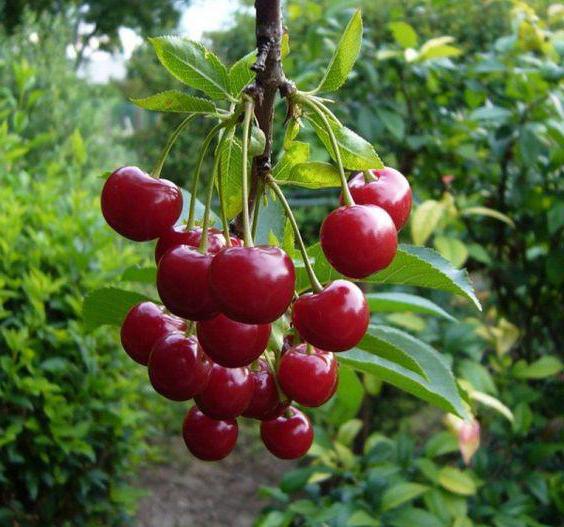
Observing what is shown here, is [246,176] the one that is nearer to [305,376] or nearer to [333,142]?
[333,142]

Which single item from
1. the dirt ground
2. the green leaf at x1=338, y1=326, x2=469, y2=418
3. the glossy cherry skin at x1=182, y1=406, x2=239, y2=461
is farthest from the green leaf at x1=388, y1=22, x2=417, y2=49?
the dirt ground

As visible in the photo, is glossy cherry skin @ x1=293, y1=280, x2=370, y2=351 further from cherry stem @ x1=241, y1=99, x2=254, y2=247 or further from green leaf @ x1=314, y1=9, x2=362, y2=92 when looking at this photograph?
green leaf @ x1=314, y1=9, x2=362, y2=92

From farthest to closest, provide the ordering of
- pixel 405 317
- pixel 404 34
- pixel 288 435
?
pixel 404 34 → pixel 405 317 → pixel 288 435

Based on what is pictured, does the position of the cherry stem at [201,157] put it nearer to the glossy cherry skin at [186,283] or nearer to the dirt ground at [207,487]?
the glossy cherry skin at [186,283]

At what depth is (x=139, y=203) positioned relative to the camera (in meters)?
0.63

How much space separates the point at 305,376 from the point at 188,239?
17 centimetres

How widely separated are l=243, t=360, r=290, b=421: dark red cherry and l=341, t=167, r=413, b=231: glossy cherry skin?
19 centimetres

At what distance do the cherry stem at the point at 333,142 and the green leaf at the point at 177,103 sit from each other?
85 millimetres

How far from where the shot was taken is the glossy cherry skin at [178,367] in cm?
63

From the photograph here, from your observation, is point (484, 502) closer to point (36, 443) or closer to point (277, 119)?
point (36, 443)

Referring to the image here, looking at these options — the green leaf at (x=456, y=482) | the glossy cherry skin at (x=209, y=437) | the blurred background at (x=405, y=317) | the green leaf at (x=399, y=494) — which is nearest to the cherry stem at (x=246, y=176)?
the glossy cherry skin at (x=209, y=437)

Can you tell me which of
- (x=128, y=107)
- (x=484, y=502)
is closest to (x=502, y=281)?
(x=484, y=502)

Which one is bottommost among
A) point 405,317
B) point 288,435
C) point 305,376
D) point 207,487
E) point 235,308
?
point 207,487

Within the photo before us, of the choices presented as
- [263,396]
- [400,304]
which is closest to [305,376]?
[263,396]
